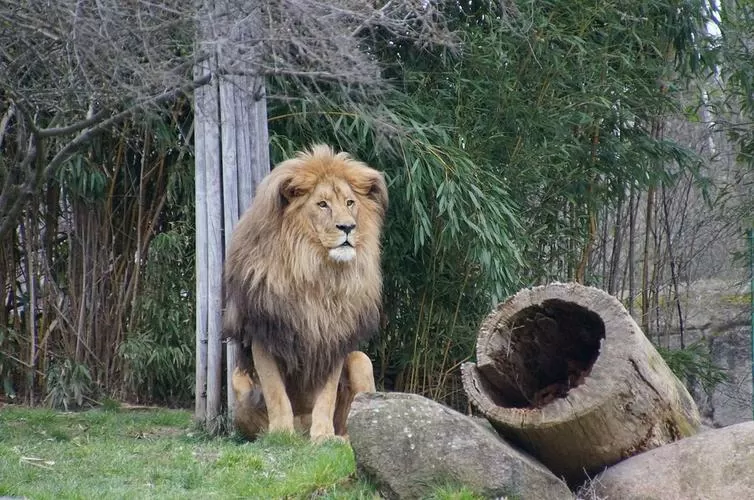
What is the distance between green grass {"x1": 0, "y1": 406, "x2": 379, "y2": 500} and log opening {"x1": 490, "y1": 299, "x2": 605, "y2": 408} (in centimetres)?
84

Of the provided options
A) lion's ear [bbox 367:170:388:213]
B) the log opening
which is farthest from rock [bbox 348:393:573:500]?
lion's ear [bbox 367:170:388:213]

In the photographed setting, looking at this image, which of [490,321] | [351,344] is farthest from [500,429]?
[351,344]

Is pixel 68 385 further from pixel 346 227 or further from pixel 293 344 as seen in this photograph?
pixel 346 227

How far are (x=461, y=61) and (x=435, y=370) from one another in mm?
2421

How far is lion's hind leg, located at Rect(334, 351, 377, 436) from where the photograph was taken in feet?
23.6

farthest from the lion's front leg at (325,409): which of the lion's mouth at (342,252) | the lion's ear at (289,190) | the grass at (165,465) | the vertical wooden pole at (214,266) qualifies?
the lion's ear at (289,190)

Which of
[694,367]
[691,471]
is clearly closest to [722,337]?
[694,367]

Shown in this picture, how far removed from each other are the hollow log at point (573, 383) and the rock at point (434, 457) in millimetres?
228

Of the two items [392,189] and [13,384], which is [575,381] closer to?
[392,189]

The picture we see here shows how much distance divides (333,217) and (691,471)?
8.76 feet

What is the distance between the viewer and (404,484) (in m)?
4.86

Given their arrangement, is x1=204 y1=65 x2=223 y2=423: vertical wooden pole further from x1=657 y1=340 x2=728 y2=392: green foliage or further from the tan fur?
x1=657 y1=340 x2=728 y2=392: green foliage

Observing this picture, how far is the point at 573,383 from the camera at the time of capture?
548 cm

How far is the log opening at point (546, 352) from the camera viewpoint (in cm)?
532
